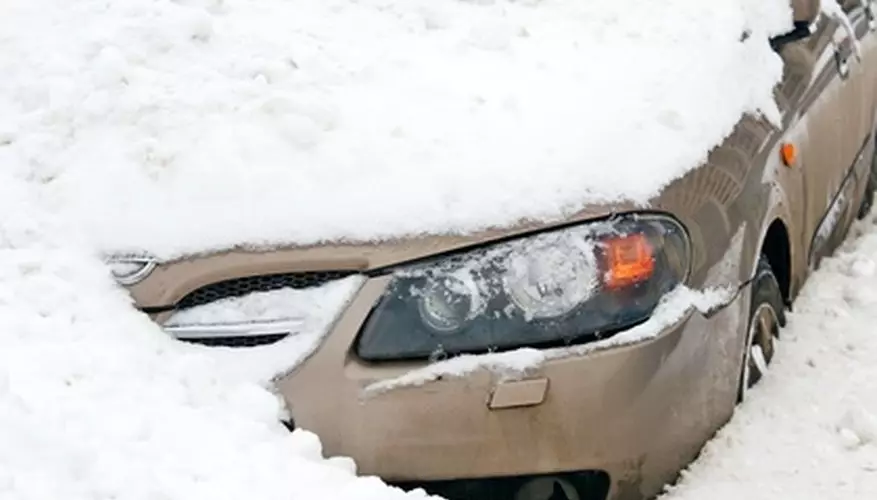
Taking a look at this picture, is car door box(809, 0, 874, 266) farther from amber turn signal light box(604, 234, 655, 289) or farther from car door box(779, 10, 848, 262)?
amber turn signal light box(604, 234, 655, 289)

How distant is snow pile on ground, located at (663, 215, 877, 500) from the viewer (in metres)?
2.96

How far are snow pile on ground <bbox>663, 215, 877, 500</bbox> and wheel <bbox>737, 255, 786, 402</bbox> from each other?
0.11 feet

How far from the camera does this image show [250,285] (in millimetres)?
2875

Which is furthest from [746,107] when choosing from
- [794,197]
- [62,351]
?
[62,351]

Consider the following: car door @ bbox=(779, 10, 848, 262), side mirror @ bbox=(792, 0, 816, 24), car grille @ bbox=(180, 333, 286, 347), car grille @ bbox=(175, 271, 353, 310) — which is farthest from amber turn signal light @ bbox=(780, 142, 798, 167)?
car grille @ bbox=(180, 333, 286, 347)

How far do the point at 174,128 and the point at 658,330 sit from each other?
4.13ft

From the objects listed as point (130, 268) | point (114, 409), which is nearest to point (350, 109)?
point (130, 268)

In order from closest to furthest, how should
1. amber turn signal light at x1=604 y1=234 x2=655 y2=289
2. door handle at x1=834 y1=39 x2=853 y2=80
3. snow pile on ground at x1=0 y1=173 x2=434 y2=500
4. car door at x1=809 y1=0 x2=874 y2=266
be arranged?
snow pile on ground at x1=0 y1=173 x2=434 y2=500, amber turn signal light at x1=604 y1=234 x2=655 y2=289, car door at x1=809 y1=0 x2=874 y2=266, door handle at x1=834 y1=39 x2=853 y2=80

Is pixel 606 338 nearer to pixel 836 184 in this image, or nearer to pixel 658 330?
pixel 658 330

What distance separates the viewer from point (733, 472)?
9.83 ft

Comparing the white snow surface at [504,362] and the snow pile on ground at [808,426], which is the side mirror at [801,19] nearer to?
the snow pile on ground at [808,426]

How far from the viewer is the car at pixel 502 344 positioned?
109 inches

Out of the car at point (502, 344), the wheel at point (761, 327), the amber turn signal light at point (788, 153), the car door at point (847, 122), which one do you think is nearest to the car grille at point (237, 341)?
the car at point (502, 344)

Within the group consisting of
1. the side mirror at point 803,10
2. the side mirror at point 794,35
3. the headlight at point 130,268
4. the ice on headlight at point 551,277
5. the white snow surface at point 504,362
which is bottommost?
the headlight at point 130,268
